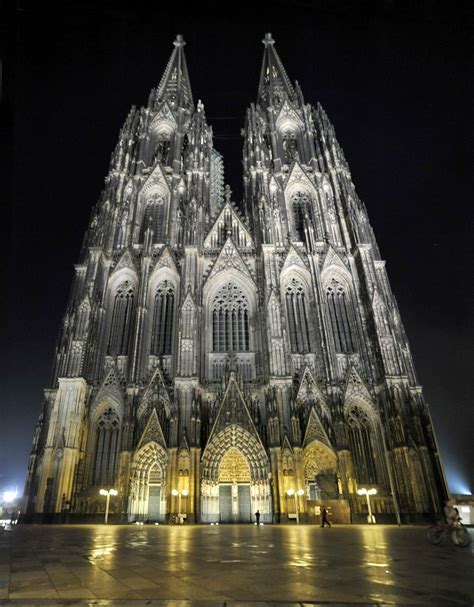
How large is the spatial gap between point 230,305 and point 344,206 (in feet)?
44.5

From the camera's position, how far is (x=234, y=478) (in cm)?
2423

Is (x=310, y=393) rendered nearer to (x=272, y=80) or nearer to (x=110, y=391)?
(x=110, y=391)

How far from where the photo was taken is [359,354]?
2688cm

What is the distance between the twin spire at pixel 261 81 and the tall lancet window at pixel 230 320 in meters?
25.7

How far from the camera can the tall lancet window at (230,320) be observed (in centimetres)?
2842

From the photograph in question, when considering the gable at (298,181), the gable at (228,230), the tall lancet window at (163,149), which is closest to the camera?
the gable at (228,230)

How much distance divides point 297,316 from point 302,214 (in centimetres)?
1058

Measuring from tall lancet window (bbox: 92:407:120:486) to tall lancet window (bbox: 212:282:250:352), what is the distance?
8.49m

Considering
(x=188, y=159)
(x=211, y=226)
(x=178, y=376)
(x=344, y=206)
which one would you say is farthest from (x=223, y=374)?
(x=188, y=159)

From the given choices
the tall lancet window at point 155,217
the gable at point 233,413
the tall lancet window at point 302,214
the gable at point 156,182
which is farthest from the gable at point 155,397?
the gable at point 156,182

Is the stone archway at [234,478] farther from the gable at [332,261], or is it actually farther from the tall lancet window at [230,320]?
the gable at [332,261]

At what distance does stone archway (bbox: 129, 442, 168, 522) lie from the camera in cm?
2286

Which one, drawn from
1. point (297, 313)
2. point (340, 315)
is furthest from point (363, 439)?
point (297, 313)

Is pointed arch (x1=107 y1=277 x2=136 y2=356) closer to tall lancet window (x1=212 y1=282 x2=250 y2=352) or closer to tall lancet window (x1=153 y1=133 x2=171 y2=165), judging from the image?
tall lancet window (x1=212 y1=282 x2=250 y2=352)
